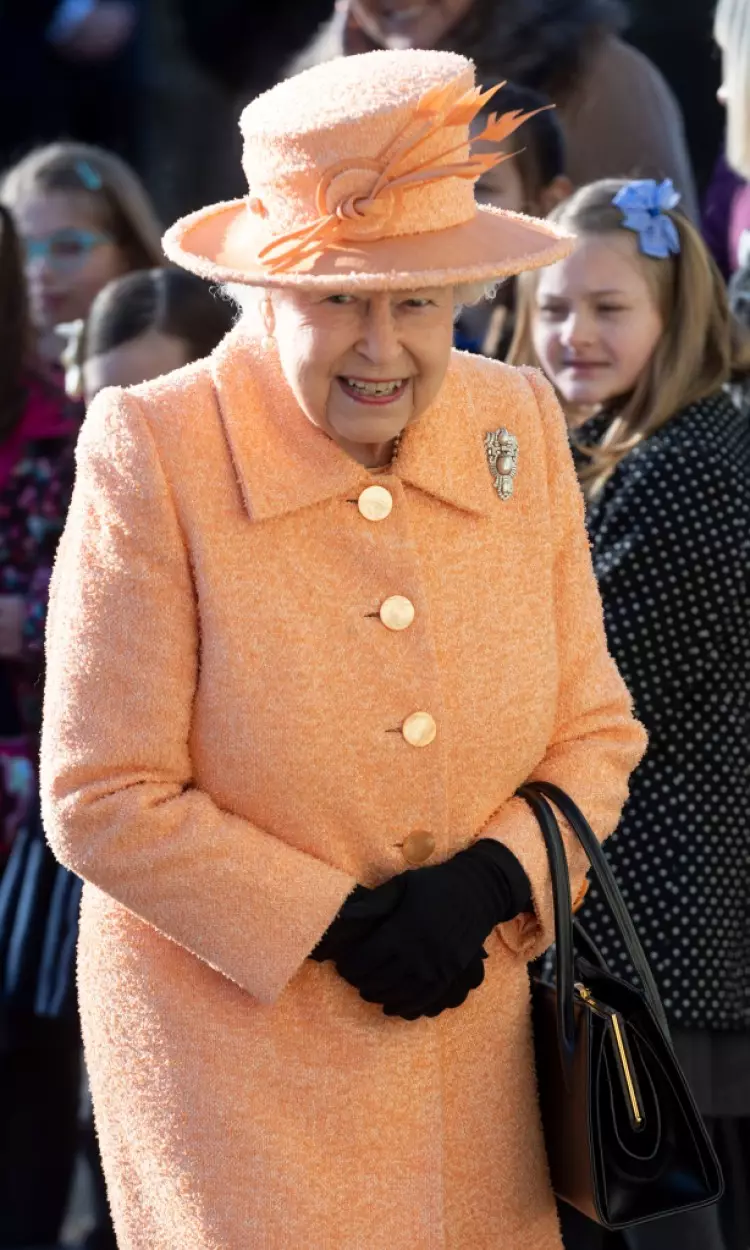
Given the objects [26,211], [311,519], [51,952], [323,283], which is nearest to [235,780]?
[311,519]

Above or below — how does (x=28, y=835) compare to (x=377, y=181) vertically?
below

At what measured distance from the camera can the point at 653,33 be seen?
208 inches

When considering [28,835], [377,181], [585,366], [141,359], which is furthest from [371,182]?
[28,835]

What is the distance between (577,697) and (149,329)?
163cm

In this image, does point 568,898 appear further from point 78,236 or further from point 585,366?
point 78,236

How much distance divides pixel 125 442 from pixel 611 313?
152cm

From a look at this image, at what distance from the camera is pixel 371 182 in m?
2.21

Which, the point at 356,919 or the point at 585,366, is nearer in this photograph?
the point at 356,919

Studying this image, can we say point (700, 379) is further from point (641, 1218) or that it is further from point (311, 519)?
point (641, 1218)

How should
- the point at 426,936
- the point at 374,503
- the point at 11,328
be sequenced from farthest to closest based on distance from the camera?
the point at 11,328
the point at 374,503
the point at 426,936

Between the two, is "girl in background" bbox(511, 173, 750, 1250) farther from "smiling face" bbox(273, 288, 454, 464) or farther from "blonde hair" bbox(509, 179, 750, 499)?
"smiling face" bbox(273, 288, 454, 464)

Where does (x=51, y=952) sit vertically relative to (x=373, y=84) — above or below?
below

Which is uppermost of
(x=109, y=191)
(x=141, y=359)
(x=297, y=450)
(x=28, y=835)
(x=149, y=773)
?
(x=297, y=450)

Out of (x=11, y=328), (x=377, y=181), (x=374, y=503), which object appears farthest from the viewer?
(x=11, y=328)
